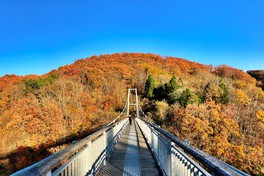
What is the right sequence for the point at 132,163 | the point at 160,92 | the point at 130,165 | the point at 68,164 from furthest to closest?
1. the point at 160,92
2. the point at 132,163
3. the point at 130,165
4. the point at 68,164

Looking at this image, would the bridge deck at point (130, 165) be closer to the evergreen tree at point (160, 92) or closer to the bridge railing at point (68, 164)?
the bridge railing at point (68, 164)

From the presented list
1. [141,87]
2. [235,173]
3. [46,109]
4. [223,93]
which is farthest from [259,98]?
[235,173]

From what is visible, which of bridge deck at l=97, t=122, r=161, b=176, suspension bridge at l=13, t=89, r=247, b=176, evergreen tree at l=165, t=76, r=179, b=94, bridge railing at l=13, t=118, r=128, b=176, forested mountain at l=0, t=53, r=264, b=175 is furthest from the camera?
evergreen tree at l=165, t=76, r=179, b=94

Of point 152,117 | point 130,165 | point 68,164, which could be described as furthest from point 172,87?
point 68,164

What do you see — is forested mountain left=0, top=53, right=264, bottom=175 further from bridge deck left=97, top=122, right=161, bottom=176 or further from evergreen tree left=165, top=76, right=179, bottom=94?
bridge deck left=97, top=122, right=161, bottom=176

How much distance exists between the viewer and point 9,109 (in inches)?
1127

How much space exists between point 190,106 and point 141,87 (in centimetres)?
2848

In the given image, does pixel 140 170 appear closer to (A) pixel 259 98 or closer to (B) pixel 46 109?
(B) pixel 46 109

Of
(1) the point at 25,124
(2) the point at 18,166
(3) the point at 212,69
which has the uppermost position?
(3) the point at 212,69

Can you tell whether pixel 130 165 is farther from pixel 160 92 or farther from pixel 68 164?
pixel 160 92

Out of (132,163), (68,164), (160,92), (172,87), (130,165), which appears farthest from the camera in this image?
(160,92)

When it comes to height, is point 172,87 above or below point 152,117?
above

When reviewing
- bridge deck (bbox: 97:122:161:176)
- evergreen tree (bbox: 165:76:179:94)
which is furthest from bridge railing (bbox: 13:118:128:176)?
evergreen tree (bbox: 165:76:179:94)

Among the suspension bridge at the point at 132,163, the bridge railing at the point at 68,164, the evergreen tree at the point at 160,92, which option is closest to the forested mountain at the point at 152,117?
the evergreen tree at the point at 160,92
